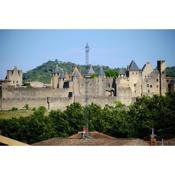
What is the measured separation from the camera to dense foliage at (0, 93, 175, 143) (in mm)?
13844

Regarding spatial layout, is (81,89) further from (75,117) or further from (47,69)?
(75,117)

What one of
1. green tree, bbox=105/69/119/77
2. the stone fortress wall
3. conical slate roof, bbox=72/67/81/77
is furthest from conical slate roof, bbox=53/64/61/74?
green tree, bbox=105/69/119/77

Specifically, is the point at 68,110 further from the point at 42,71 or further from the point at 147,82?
the point at 147,82

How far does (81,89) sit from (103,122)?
120 inches

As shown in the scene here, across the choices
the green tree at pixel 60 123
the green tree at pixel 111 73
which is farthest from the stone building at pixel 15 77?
the green tree at pixel 111 73

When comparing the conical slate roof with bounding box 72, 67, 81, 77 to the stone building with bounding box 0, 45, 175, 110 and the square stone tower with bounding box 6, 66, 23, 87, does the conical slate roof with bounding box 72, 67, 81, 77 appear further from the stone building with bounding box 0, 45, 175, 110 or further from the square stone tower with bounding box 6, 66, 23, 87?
the square stone tower with bounding box 6, 66, 23, 87

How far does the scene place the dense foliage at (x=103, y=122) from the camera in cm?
1384

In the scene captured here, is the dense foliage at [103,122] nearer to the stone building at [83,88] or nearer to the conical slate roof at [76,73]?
the conical slate roof at [76,73]

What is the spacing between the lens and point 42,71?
50.5ft

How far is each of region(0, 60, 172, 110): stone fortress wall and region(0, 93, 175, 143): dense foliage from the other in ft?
3.58

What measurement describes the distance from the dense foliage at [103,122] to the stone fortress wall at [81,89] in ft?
3.58

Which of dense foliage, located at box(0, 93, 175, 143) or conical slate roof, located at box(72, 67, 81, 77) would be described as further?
conical slate roof, located at box(72, 67, 81, 77)

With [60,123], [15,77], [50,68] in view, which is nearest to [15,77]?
[15,77]

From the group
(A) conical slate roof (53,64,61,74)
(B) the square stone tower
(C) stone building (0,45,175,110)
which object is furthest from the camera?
(C) stone building (0,45,175,110)
